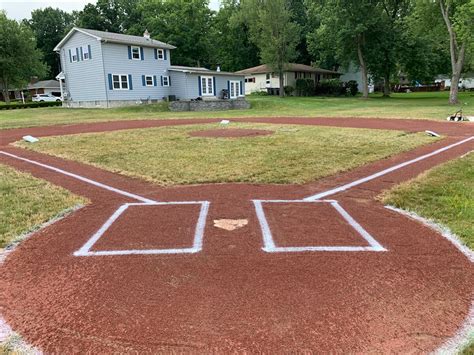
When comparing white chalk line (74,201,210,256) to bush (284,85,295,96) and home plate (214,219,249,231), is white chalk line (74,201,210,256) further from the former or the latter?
bush (284,85,295,96)

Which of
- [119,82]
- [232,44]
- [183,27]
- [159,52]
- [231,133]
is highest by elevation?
[183,27]

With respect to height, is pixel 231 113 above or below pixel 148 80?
below

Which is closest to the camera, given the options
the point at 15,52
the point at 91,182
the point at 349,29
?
the point at 91,182

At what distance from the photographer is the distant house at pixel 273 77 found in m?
46.6

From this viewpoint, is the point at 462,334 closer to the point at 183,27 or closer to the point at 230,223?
the point at 230,223

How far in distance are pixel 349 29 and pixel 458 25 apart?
11.8 meters

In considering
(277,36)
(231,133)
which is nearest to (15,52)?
(277,36)

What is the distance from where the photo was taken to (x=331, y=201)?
18.9 ft

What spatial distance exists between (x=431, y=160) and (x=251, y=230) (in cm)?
585

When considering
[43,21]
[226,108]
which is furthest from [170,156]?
[43,21]

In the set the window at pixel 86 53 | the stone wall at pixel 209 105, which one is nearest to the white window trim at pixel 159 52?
the window at pixel 86 53

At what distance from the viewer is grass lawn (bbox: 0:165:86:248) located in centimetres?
477

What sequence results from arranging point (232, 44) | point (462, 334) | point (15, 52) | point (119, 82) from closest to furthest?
point (462, 334) → point (119, 82) → point (15, 52) → point (232, 44)

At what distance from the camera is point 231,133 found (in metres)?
13.5
